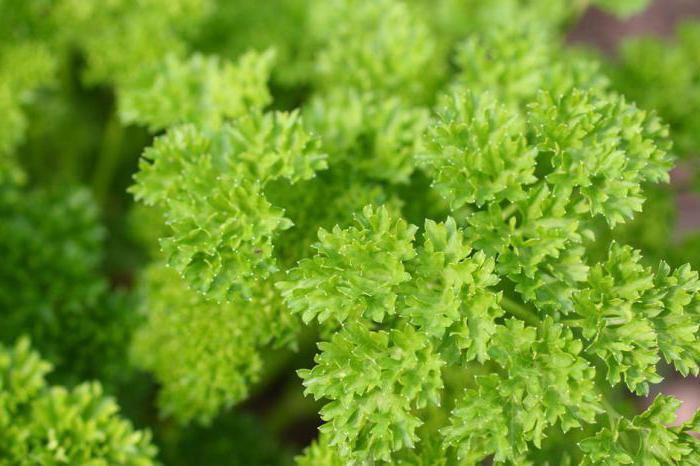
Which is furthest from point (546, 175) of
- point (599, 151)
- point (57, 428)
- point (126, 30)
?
point (126, 30)

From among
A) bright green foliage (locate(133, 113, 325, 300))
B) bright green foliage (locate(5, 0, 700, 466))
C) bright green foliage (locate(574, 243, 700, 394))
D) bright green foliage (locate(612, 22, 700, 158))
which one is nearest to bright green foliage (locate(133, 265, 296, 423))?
bright green foliage (locate(5, 0, 700, 466))

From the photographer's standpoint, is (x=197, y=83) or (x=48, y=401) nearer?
(x=48, y=401)

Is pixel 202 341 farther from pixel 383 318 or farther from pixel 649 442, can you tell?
pixel 649 442

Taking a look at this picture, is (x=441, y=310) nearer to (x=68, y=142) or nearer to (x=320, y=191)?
(x=320, y=191)

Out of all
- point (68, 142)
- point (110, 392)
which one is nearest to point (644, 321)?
point (110, 392)

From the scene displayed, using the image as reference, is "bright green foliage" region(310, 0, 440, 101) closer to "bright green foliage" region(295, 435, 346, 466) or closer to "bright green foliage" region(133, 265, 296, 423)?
"bright green foliage" region(133, 265, 296, 423)

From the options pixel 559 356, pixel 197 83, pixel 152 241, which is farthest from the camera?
pixel 152 241
